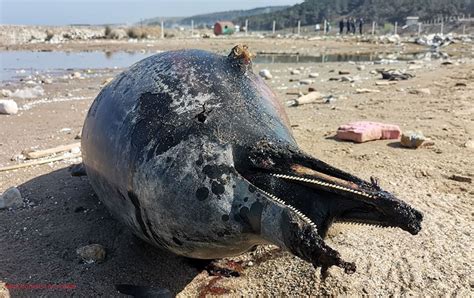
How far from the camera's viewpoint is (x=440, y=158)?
5.35m

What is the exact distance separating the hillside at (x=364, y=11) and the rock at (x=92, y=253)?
62.3 meters

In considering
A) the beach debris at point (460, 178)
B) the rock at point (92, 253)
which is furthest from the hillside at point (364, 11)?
the rock at point (92, 253)

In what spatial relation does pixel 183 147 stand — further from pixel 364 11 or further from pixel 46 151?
pixel 364 11

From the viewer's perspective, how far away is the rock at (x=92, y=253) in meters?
3.21

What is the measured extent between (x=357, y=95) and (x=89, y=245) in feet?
24.7

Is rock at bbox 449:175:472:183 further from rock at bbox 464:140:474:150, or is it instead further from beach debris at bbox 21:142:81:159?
beach debris at bbox 21:142:81:159

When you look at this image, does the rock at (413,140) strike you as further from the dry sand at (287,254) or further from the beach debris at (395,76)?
the beach debris at (395,76)

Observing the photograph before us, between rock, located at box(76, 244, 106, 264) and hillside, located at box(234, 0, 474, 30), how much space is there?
62.3 meters

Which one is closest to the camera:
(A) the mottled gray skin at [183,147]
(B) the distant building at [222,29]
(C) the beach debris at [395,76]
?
(A) the mottled gray skin at [183,147]

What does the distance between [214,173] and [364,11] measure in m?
73.6

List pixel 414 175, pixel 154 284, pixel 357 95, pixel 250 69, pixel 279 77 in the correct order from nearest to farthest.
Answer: pixel 154 284 < pixel 250 69 < pixel 414 175 < pixel 357 95 < pixel 279 77

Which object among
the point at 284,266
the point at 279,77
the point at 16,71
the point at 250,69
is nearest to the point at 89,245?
the point at 284,266

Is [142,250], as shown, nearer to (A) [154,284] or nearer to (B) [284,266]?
(A) [154,284]

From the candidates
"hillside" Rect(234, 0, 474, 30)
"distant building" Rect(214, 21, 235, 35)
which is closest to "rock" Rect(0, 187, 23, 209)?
"distant building" Rect(214, 21, 235, 35)
